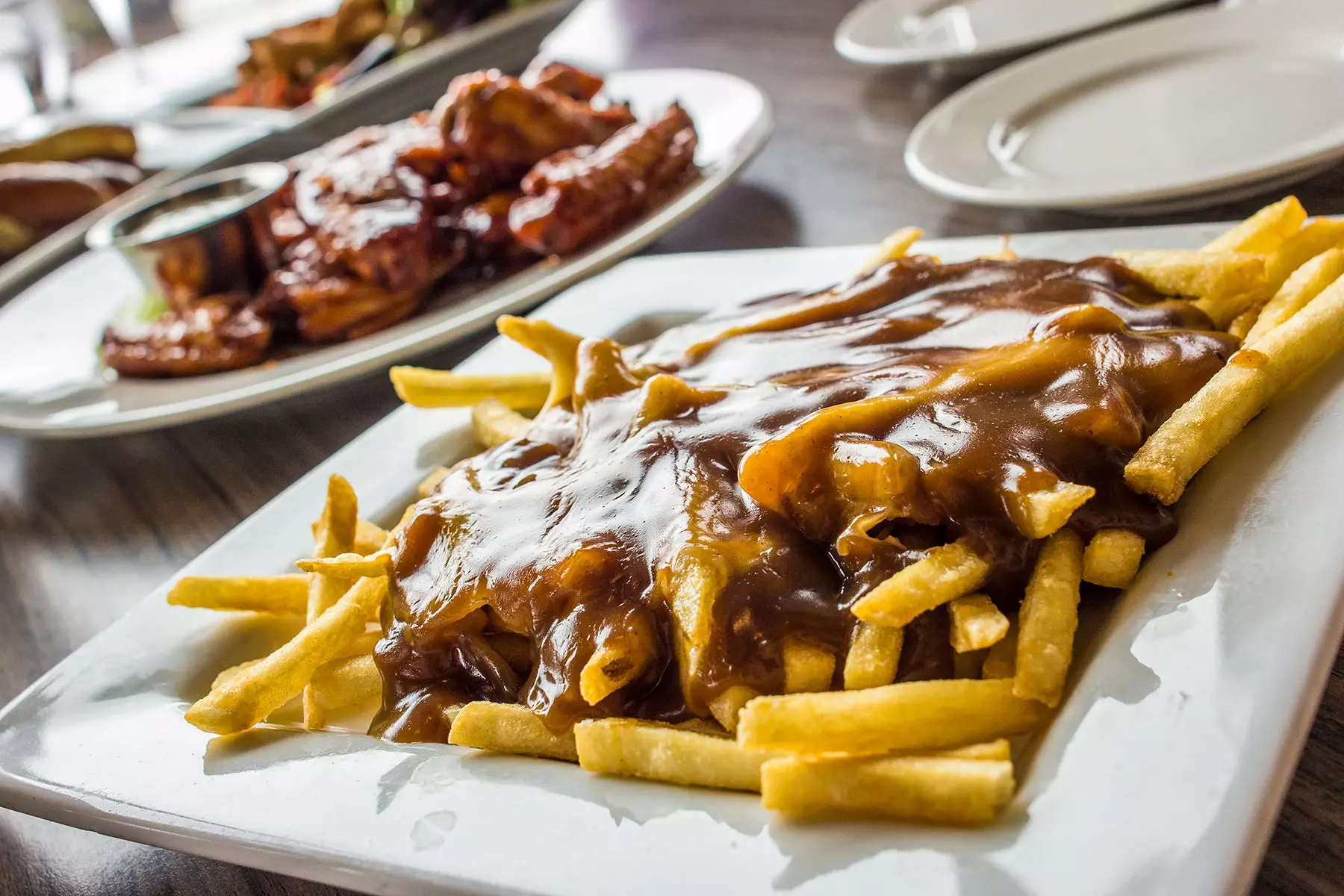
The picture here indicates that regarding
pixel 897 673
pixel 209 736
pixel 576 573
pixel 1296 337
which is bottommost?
pixel 209 736

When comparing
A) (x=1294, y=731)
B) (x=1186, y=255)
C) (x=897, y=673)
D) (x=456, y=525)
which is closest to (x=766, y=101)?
(x=1186, y=255)

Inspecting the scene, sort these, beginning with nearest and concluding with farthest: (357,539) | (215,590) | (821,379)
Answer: (821,379), (215,590), (357,539)

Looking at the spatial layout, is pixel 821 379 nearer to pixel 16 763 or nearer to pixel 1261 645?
pixel 1261 645

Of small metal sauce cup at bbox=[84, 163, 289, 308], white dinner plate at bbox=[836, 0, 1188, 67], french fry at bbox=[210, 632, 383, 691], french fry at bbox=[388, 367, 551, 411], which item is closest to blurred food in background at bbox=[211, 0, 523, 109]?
small metal sauce cup at bbox=[84, 163, 289, 308]

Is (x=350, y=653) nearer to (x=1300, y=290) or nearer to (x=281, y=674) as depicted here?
(x=281, y=674)

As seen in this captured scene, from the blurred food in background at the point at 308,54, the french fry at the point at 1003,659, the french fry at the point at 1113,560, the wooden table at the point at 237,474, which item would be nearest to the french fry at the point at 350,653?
the wooden table at the point at 237,474

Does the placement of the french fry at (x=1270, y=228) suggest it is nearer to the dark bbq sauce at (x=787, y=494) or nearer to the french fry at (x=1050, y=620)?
the dark bbq sauce at (x=787, y=494)
